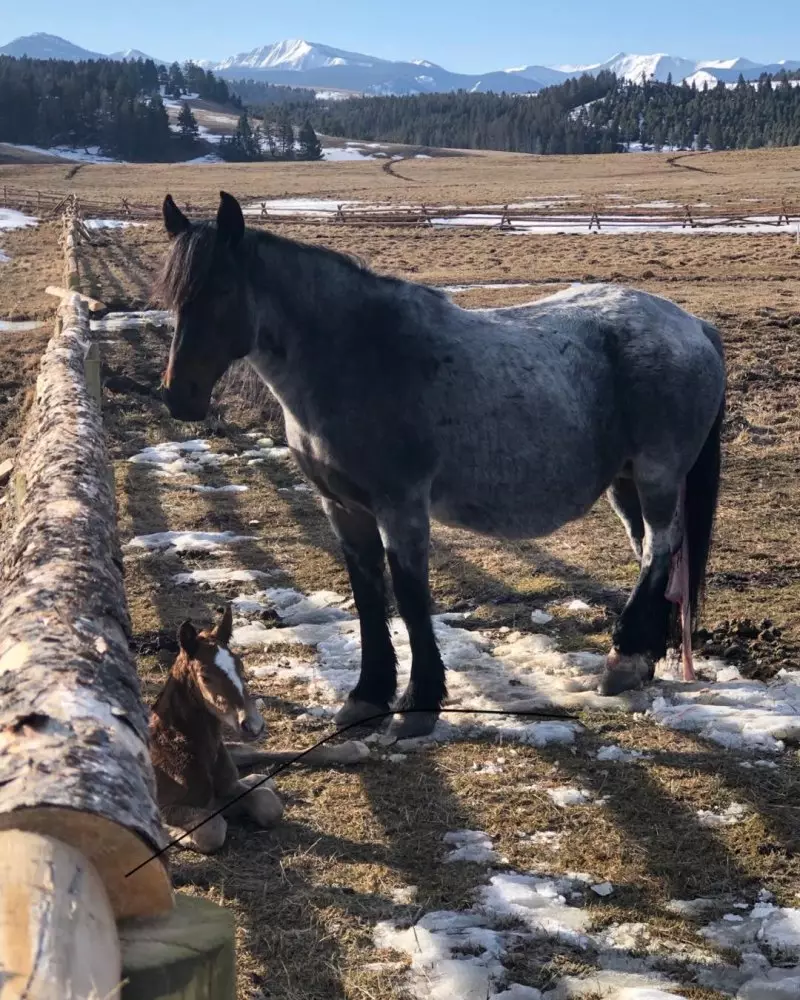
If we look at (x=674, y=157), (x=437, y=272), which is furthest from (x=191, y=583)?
(x=674, y=157)

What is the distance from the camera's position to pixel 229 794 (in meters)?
4.23

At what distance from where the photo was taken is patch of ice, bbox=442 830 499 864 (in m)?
3.87

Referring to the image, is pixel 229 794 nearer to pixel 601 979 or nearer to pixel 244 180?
pixel 601 979

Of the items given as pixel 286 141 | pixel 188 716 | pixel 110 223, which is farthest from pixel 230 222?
pixel 286 141

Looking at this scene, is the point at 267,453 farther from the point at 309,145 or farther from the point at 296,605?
the point at 309,145

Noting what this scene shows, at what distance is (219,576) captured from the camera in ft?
23.6

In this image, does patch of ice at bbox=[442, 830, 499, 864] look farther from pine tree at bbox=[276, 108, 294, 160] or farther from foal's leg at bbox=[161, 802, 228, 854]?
pine tree at bbox=[276, 108, 294, 160]

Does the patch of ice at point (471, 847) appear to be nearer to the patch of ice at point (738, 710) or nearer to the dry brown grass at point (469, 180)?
the patch of ice at point (738, 710)

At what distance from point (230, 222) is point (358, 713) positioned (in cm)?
253

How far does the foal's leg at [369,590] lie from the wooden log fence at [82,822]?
1839 millimetres

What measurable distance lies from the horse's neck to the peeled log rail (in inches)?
21.9

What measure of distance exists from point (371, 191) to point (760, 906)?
64855mm

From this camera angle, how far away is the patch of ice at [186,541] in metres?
7.73

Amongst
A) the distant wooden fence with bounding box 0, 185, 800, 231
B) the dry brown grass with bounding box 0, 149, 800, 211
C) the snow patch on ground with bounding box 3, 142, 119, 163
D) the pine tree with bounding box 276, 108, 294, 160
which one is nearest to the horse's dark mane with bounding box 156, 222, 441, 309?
the distant wooden fence with bounding box 0, 185, 800, 231
